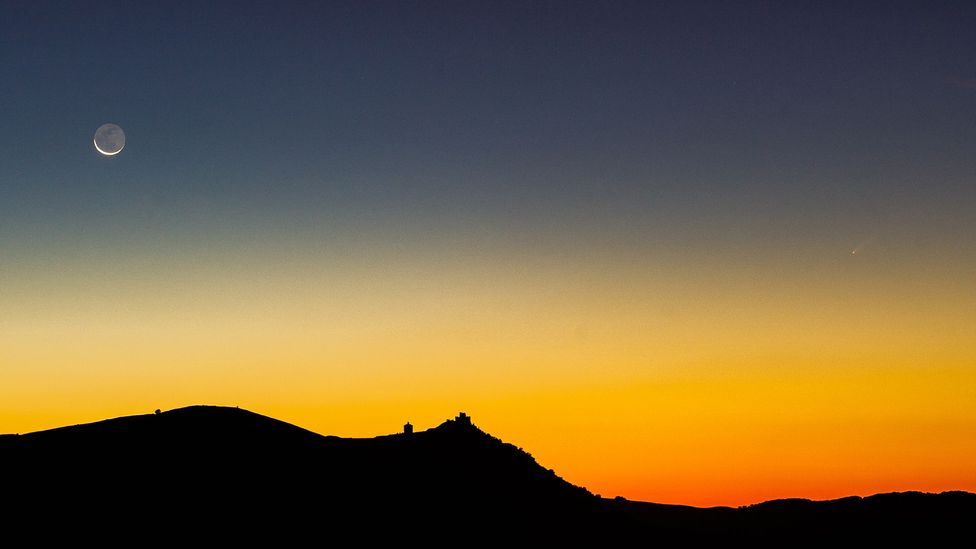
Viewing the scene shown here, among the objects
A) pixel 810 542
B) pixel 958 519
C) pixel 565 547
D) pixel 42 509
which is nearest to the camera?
pixel 42 509

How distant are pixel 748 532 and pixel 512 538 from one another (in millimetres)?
62858

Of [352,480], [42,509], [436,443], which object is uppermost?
[436,443]

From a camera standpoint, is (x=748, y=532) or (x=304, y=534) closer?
(x=304, y=534)

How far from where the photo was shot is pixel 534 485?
76.4m

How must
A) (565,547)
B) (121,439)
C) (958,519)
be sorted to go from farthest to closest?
1. (958,519)
2. (565,547)
3. (121,439)

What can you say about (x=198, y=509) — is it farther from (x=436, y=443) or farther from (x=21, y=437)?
(x=436, y=443)

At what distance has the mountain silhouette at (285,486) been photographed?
52.8m

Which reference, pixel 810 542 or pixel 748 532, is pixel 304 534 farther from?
pixel 748 532

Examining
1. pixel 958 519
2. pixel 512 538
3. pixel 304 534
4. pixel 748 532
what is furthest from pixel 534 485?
pixel 958 519

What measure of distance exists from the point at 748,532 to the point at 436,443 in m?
60.3

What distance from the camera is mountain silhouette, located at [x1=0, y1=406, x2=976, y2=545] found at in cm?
5278

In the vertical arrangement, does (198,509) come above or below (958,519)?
below

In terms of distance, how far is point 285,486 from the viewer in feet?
195

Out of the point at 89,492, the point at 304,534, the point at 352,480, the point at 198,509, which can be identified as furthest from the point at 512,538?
the point at 89,492
